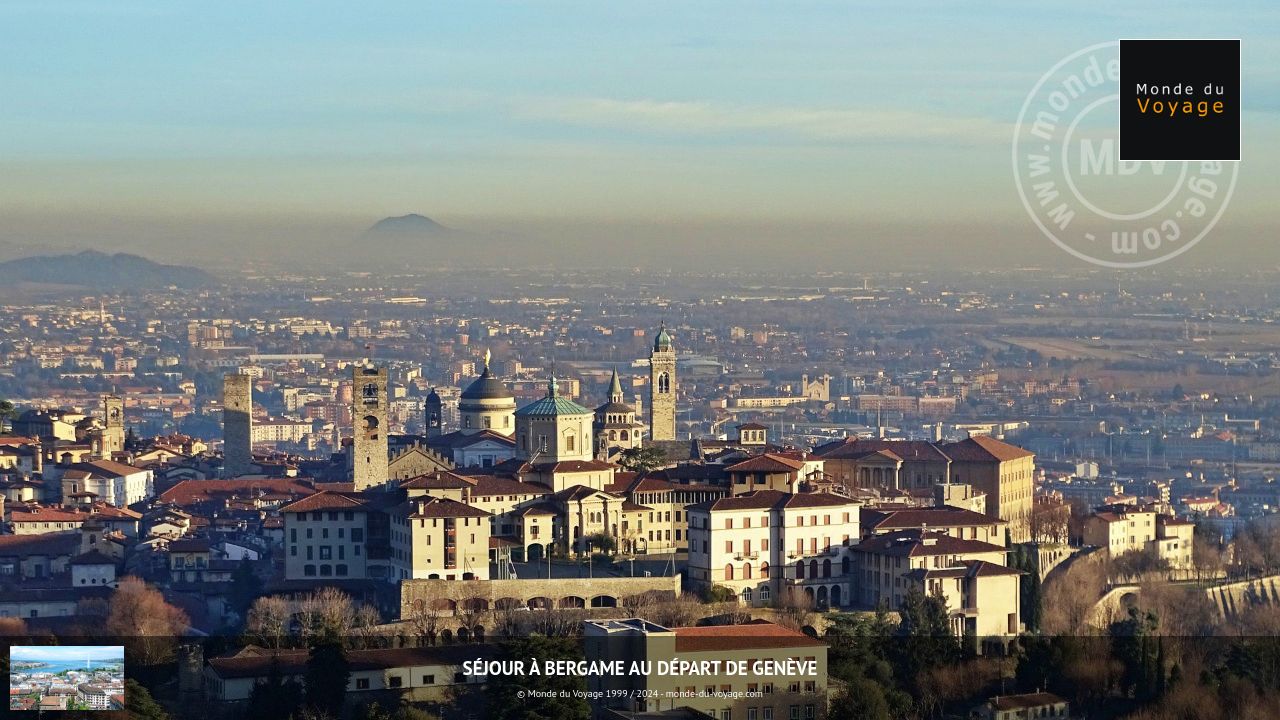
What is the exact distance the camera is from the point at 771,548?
3569 cm

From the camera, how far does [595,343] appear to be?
486ft

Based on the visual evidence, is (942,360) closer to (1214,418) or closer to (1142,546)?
(1214,418)

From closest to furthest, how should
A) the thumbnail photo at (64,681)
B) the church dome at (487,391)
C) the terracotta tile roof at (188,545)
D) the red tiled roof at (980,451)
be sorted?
the thumbnail photo at (64,681), the terracotta tile roof at (188,545), the red tiled roof at (980,451), the church dome at (487,391)

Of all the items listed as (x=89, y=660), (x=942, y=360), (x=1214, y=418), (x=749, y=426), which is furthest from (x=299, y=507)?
(x=942, y=360)

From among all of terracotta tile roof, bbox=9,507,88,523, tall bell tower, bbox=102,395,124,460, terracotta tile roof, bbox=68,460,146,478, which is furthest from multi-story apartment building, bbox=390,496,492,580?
tall bell tower, bbox=102,395,124,460

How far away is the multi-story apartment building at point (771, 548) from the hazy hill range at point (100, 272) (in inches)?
6109

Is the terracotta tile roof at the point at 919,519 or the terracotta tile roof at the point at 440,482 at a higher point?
the terracotta tile roof at the point at 440,482

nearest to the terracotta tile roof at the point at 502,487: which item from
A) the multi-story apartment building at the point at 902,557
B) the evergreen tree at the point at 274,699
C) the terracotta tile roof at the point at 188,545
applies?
the multi-story apartment building at the point at 902,557

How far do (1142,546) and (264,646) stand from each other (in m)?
18.5

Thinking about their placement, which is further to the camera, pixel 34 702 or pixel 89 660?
pixel 89 660

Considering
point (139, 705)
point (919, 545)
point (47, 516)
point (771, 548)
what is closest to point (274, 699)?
point (139, 705)

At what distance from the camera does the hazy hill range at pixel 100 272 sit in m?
187

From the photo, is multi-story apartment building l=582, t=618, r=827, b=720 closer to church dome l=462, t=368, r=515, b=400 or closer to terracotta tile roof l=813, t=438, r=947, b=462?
terracotta tile roof l=813, t=438, r=947, b=462

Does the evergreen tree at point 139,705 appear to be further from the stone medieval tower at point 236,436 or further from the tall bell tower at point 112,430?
the tall bell tower at point 112,430
